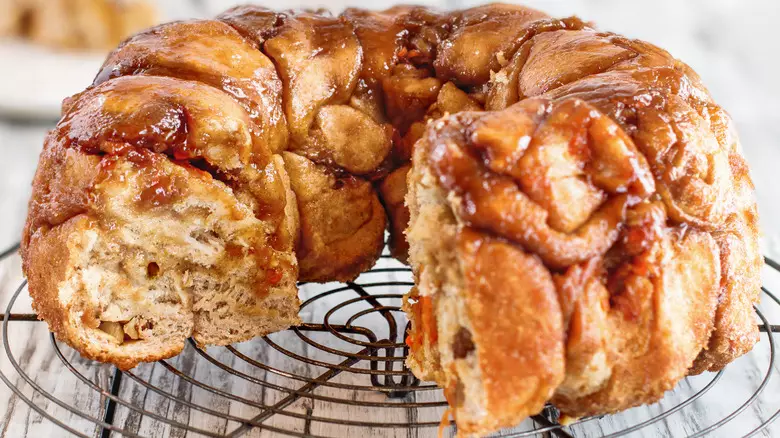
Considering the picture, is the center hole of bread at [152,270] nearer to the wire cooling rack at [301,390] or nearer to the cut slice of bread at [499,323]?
the wire cooling rack at [301,390]

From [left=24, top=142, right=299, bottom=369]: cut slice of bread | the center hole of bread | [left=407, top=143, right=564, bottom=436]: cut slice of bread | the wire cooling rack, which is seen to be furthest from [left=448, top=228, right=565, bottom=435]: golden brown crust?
the center hole of bread

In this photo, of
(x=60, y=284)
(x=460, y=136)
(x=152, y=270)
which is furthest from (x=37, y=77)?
(x=460, y=136)

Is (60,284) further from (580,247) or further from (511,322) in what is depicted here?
(580,247)

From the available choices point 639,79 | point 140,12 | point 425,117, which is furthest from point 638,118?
point 140,12

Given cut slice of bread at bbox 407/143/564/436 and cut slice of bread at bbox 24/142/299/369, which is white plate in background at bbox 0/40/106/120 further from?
cut slice of bread at bbox 407/143/564/436

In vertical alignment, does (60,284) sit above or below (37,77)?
above

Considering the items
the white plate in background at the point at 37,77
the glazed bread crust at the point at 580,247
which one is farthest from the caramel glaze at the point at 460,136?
the white plate in background at the point at 37,77
